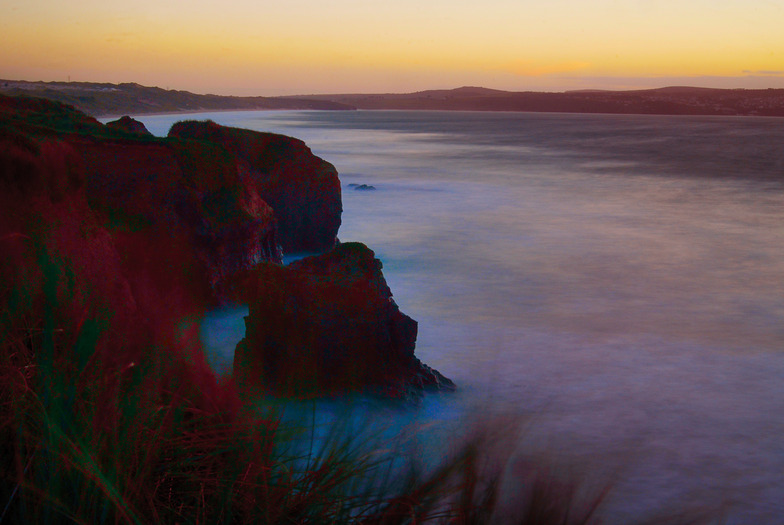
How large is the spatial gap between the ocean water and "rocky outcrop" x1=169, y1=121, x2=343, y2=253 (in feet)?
5.50

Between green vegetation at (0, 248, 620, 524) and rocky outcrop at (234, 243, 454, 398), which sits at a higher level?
green vegetation at (0, 248, 620, 524)

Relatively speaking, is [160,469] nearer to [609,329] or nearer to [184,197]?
[184,197]

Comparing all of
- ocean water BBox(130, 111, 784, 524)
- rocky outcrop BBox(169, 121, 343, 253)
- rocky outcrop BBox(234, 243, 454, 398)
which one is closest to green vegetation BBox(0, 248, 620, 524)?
ocean water BBox(130, 111, 784, 524)

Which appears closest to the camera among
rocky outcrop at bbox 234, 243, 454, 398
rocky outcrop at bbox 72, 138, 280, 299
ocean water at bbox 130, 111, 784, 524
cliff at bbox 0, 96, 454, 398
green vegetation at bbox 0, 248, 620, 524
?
green vegetation at bbox 0, 248, 620, 524

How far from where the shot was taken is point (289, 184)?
44.6 ft

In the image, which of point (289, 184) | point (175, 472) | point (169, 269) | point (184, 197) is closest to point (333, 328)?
point (169, 269)

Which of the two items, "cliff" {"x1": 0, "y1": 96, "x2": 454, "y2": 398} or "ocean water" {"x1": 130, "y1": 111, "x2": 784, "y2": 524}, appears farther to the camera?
"ocean water" {"x1": 130, "y1": 111, "x2": 784, "y2": 524}

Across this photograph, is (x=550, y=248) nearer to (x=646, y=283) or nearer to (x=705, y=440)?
(x=646, y=283)

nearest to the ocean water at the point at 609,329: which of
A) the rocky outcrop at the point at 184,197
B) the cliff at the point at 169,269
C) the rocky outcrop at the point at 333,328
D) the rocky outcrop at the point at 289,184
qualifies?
the rocky outcrop at the point at 333,328

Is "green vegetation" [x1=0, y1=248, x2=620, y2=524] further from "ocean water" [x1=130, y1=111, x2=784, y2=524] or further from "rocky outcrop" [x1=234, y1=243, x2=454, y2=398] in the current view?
"rocky outcrop" [x1=234, y1=243, x2=454, y2=398]

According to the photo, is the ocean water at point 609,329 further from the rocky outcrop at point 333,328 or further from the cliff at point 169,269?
the cliff at point 169,269

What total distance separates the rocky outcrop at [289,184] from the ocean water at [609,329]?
1.68 m

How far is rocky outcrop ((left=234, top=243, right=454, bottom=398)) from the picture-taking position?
6.80 metres

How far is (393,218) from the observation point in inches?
816
